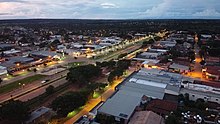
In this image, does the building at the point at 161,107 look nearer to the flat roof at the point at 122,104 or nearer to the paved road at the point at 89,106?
the flat roof at the point at 122,104

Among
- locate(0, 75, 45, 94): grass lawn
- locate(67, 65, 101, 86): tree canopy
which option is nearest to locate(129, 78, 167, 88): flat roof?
locate(67, 65, 101, 86): tree canopy

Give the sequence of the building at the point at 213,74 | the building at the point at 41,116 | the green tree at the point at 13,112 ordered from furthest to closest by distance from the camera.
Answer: the building at the point at 213,74 < the building at the point at 41,116 < the green tree at the point at 13,112

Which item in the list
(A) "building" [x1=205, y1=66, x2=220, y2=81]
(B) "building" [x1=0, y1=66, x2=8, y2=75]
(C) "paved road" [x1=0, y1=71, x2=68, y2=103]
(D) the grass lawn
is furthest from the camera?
(B) "building" [x1=0, y1=66, x2=8, y2=75]

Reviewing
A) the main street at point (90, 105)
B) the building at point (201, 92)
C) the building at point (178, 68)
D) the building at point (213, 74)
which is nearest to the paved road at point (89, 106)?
the main street at point (90, 105)

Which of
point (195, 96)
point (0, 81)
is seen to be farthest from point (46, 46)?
point (195, 96)

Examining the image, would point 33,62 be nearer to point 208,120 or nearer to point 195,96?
point 195,96

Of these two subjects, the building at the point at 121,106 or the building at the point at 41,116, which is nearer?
the building at the point at 41,116

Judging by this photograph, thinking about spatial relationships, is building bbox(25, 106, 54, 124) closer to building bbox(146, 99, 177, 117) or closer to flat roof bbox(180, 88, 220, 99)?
building bbox(146, 99, 177, 117)
